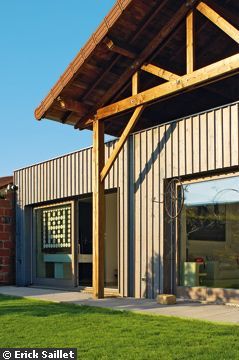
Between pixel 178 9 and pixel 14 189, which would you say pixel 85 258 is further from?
pixel 178 9

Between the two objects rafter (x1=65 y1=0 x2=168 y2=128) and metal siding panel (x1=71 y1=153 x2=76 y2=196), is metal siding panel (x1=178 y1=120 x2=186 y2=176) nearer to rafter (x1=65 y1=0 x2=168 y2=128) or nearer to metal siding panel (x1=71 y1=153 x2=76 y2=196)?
rafter (x1=65 y1=0 x2=168 y2=128)

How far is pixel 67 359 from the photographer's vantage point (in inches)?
191

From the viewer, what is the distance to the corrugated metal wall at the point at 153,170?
880 cm

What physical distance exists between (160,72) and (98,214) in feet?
10.9

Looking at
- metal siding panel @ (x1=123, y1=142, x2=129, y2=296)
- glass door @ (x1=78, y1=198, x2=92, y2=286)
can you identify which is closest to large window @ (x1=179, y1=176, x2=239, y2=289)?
metal siding panel @ (x1=123, y1=142, x2=129, y2=296)

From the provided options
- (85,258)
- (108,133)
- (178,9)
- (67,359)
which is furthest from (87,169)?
(67,359)

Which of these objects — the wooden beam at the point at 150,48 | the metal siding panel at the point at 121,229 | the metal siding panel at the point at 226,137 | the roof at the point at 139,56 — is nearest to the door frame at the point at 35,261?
the metal siding panel at the point at 121,229

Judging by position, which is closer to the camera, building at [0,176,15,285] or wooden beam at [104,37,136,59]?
wooden beam at [104,37,136,59]

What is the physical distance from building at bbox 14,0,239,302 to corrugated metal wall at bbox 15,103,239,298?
0.07ft

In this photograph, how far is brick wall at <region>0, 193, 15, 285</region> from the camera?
1488 centimetres

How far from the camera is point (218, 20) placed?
27.4 feet

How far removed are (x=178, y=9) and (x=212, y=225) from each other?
423 cm

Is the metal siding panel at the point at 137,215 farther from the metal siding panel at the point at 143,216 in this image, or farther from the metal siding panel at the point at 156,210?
the metal siding panel at the point at 156,210

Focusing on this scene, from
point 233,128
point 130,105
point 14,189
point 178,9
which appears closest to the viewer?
point 233,128
